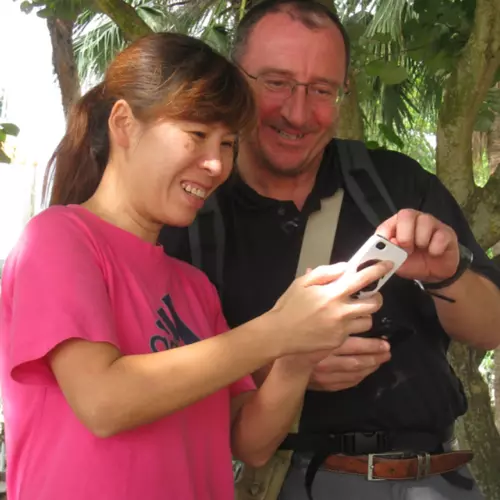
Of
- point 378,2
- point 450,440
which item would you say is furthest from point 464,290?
point 378,2

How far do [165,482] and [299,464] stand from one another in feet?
2.00

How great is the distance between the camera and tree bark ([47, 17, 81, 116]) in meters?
4.08

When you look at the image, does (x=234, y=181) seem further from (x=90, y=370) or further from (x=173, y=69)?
(x=90, y=370)

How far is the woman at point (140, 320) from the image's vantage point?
1270mm

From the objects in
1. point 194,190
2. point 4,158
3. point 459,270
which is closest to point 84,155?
point 194,190

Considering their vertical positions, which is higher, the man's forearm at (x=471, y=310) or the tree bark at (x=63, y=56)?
the tree bark at (x=63, y=56)

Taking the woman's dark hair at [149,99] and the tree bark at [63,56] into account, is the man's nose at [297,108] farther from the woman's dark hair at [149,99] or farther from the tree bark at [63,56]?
the tree bark at [63,56]

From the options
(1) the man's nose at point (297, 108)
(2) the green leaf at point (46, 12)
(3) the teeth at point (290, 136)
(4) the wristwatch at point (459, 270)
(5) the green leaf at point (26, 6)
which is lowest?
(4) the wristwatch at point (459, 270)

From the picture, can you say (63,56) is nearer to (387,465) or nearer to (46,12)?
(46,12)

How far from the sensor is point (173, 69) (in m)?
1.53

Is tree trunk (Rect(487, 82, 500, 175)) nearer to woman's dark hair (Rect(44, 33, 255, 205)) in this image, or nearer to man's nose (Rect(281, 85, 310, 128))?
man's nose (Rect(281, 85, 310, 128))

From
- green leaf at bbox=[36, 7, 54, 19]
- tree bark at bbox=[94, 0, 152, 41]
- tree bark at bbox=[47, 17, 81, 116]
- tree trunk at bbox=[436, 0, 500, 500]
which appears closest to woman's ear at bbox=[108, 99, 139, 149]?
tree bark at bbox=[94, 0, 152, 41]

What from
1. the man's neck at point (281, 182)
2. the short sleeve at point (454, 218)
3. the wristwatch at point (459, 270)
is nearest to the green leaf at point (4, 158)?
the man's neck at point (281, 182)

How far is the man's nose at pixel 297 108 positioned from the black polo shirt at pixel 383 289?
18 cm
